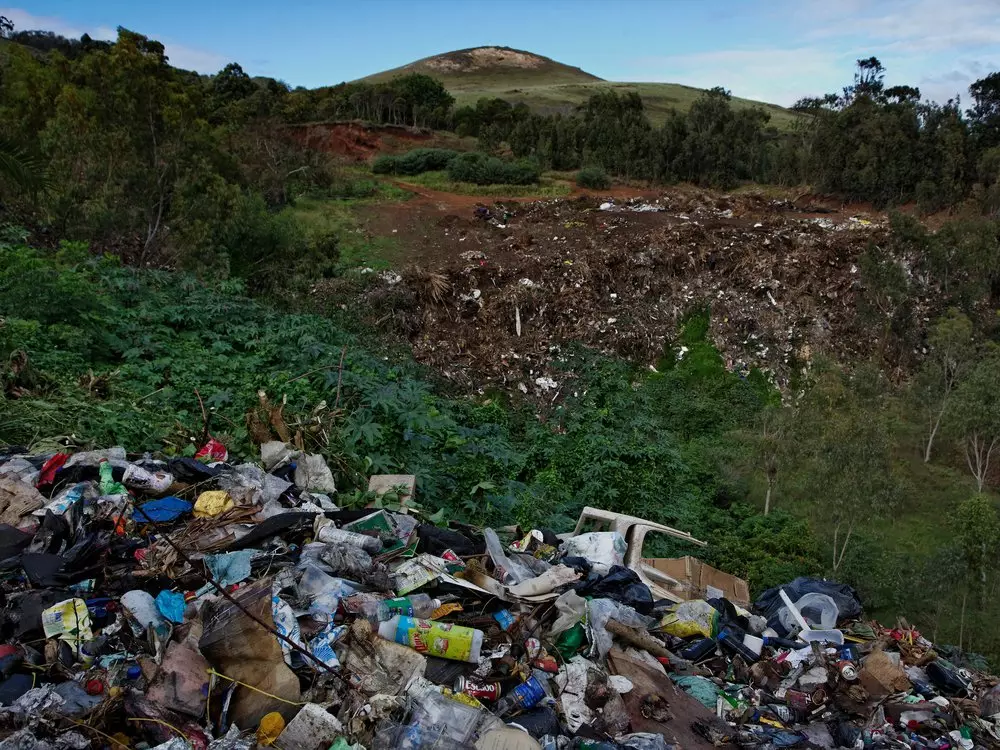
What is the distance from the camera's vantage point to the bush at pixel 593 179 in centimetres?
1842

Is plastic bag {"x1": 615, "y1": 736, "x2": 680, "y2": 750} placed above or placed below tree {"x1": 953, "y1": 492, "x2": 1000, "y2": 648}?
above

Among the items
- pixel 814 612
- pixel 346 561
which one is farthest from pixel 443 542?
pixel 814 612

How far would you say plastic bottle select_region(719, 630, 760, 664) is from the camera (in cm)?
421

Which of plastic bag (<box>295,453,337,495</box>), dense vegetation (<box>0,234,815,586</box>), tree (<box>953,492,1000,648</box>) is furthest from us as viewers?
tree (<box>953,492,1000,648</box>)

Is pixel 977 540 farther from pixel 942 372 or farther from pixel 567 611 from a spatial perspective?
pixel 567 611

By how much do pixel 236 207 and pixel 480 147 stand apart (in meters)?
14.0

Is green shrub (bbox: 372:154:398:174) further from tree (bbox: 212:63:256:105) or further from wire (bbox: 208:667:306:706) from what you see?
wire (bbox: 208:667:306:706)

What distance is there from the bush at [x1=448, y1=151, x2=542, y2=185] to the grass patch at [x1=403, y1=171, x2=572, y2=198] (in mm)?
249

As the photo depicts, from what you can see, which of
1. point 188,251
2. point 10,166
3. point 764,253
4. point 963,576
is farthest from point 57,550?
point 764,253

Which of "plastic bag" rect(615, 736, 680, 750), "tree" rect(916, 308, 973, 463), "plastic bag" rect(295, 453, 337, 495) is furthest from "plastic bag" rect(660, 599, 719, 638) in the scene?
"tree" rect(916, 308, 973, 463)

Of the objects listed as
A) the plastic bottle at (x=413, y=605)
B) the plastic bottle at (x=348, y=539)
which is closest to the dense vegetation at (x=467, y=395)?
the plastic bottle at (x=348, y=539)

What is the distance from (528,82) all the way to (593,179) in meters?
39.0

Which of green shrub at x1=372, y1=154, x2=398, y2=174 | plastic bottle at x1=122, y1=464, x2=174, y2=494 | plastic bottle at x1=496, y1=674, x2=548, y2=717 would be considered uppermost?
green shrub at x1=372, y1=154, x2=398, y2=174

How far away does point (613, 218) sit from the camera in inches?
581
